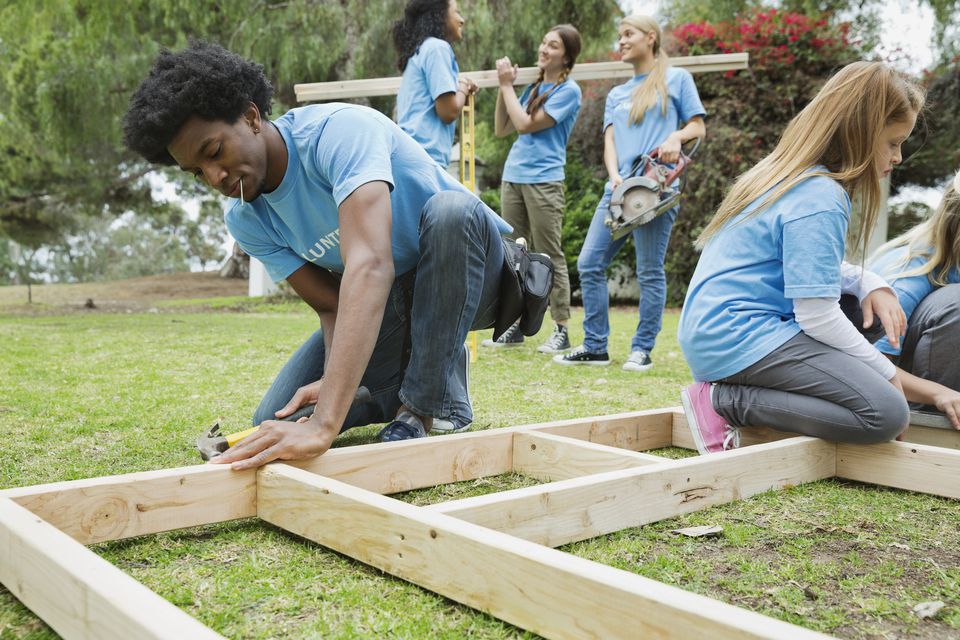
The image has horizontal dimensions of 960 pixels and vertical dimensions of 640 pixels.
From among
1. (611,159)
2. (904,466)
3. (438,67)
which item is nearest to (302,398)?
(904,466)

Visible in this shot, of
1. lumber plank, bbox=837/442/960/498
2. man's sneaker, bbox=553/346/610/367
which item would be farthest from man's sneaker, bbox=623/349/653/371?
lumber plank, bbox=837/442/960/498

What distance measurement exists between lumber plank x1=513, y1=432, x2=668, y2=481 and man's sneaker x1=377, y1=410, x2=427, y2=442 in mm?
323

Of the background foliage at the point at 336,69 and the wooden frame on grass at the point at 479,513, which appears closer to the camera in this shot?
the wooden frame on grass at the point at 479,513

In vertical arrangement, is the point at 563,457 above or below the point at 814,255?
below

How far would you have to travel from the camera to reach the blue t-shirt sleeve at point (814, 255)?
2.12 meters

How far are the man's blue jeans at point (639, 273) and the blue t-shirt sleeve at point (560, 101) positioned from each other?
73 cm

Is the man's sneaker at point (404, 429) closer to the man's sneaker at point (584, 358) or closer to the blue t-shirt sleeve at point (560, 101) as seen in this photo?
the man's sneaker at point (584, 358)

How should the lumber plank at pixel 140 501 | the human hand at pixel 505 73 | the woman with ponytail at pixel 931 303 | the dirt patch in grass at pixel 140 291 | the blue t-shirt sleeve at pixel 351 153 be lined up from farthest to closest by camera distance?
the dirt patch in grass at pixel 140 291 < the human hand at pixel 505 73 < the woman with ponytail at pixel 931 303 < the blue t-shirt sleeve at pixel 351 153 < the lumber plank at pixel 140 501

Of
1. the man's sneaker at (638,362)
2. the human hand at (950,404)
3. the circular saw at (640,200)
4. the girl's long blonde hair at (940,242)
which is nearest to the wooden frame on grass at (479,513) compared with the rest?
the human hand at (950,404)

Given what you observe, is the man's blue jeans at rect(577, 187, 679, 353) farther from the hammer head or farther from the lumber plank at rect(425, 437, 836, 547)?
the hammer head

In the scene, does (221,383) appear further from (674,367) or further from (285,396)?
(674,367)

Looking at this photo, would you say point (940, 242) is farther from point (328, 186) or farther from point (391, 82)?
point (391, 82)

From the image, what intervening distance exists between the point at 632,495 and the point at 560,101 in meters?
3.72

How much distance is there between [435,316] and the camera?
7.60ft
